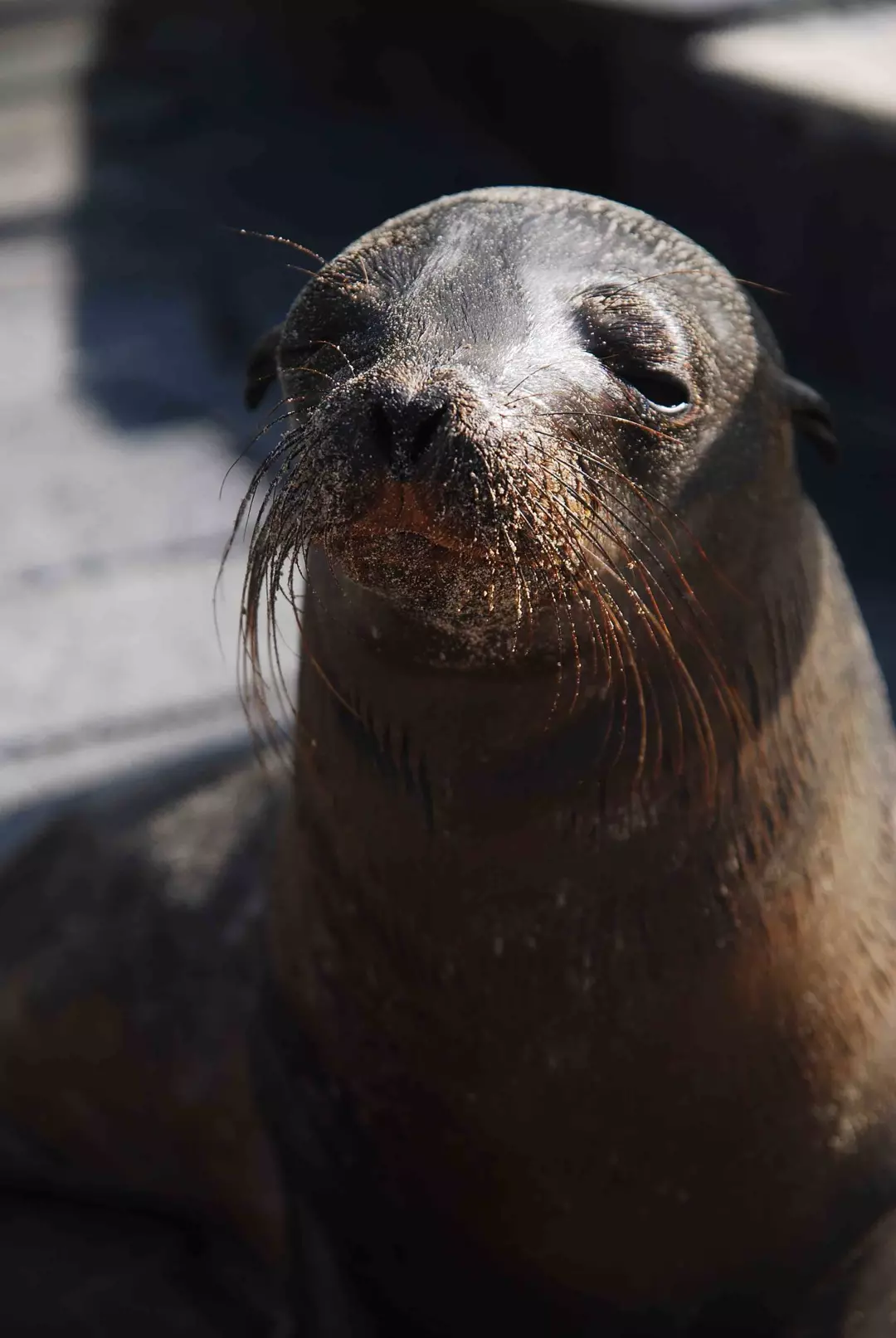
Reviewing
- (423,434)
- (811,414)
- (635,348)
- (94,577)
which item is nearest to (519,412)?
(423,434)

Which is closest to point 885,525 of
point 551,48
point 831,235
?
point 831,235

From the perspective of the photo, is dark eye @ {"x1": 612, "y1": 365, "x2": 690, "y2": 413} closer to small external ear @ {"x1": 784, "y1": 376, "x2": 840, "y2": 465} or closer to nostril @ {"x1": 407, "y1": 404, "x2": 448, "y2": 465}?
small external ear @ {"x1": 784, "y1": 376, "x2": 840, "y2": 465}

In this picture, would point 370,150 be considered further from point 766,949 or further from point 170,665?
point 766,949

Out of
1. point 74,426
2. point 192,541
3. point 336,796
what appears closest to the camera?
point 336,796

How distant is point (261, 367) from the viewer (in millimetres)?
2957

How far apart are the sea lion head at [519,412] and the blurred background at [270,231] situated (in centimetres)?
105

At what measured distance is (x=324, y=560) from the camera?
2545 mm

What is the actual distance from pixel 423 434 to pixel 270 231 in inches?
248

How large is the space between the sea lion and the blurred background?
1.07m

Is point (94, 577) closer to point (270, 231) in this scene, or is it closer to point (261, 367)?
point (270, 231)

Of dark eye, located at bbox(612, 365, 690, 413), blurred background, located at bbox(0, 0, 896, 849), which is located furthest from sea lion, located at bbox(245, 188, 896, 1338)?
blurred background, located at bbox(0, 0, 896, 849)

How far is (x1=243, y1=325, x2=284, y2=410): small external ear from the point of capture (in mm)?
2879

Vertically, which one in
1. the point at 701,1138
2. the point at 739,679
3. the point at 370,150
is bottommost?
the point at 370,150

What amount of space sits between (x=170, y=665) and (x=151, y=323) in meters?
2.74
